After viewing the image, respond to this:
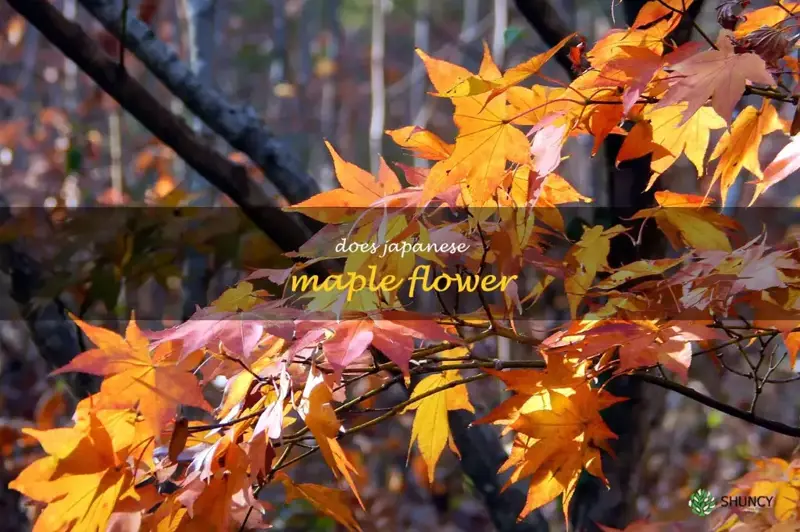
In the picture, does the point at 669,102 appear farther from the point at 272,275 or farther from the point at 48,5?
the point at 48,5

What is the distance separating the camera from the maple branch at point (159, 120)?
0.89 meters

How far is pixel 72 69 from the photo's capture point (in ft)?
11.7

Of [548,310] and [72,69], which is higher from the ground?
[72,69]

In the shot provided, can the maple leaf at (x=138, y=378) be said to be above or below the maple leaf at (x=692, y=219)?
above

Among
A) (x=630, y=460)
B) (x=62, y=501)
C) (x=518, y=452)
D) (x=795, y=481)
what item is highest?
(x=62, y=501)

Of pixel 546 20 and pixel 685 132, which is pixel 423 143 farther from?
pixel 546 20

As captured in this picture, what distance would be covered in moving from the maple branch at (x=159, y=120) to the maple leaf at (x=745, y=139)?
1.51ft

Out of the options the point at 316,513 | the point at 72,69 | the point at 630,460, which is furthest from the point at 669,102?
the point at 72,69

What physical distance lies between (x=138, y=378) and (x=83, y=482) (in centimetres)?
9

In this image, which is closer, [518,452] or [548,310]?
[518,452]

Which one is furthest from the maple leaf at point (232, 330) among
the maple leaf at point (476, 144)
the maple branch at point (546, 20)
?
the maple branch at point (546, 20)

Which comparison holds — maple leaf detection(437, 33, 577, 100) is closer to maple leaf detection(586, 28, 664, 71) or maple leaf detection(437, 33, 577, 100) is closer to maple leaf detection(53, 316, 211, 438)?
maple leaf detection(586, 28, 664, 71)

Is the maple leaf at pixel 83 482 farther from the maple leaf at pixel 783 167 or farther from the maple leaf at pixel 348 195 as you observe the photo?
the maple leaf at pixel 783 167

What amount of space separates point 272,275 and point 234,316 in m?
0.06
